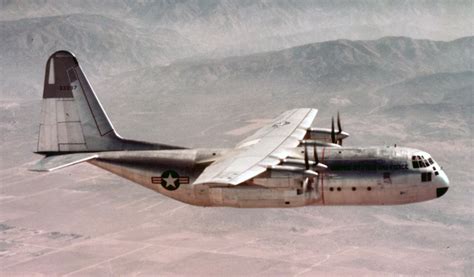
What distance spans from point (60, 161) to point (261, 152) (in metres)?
16.8

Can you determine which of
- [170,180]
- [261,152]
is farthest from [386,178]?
[170,180]

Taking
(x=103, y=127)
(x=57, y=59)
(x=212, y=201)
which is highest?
(x=57, y=59)

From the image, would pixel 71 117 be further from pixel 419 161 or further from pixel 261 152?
pixel 419 161

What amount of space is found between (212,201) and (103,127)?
46.8 feet

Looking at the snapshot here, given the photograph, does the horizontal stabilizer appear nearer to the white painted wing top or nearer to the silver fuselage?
the silver fuselage

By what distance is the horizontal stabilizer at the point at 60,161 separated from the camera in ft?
189

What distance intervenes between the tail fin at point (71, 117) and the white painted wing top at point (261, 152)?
9.31m

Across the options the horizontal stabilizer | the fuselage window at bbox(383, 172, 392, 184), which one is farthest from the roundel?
the fuselage window at bbox(383, 172, 392, 184)

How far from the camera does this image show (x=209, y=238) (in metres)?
183

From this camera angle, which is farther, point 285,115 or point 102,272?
point 102,272

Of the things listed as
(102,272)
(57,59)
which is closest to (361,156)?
(57,59)

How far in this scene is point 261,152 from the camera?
5722cm

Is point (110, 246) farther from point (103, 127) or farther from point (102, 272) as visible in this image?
point (103, 127)

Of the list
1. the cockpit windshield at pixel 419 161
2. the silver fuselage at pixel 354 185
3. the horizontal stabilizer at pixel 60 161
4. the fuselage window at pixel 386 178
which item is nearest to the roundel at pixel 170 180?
the silver fuselage at pixel 354 185
